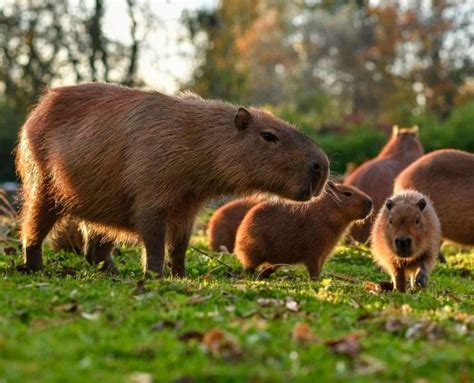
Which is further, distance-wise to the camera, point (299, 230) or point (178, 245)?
point (299, 230)

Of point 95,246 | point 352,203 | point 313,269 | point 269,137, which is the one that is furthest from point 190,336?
point 352,203

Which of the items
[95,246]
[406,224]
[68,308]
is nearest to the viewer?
[68,308]

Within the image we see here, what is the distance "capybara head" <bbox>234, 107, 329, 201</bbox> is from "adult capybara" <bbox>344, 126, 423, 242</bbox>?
4397 millimetres

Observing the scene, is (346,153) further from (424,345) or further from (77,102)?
(424,345)

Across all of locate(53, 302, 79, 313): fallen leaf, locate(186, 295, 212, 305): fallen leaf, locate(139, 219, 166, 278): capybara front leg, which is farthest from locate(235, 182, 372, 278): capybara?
locate(53, 302, 79, 313): fallen leaf

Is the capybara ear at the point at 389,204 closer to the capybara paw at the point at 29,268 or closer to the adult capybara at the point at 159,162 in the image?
the adult capybara at the point at 159,162

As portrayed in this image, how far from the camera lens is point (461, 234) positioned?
28.5 feet

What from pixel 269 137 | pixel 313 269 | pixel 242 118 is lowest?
pixel 313 269

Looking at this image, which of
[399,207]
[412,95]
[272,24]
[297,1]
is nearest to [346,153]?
[412,95]

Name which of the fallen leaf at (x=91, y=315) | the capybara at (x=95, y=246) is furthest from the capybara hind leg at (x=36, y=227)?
the fallen leaf at (x=91, y=315)

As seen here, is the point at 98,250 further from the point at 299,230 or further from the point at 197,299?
the point at 197,299

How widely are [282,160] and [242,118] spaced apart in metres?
0.43

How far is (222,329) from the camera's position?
12.8 ft

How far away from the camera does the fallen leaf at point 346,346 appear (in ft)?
11.5
